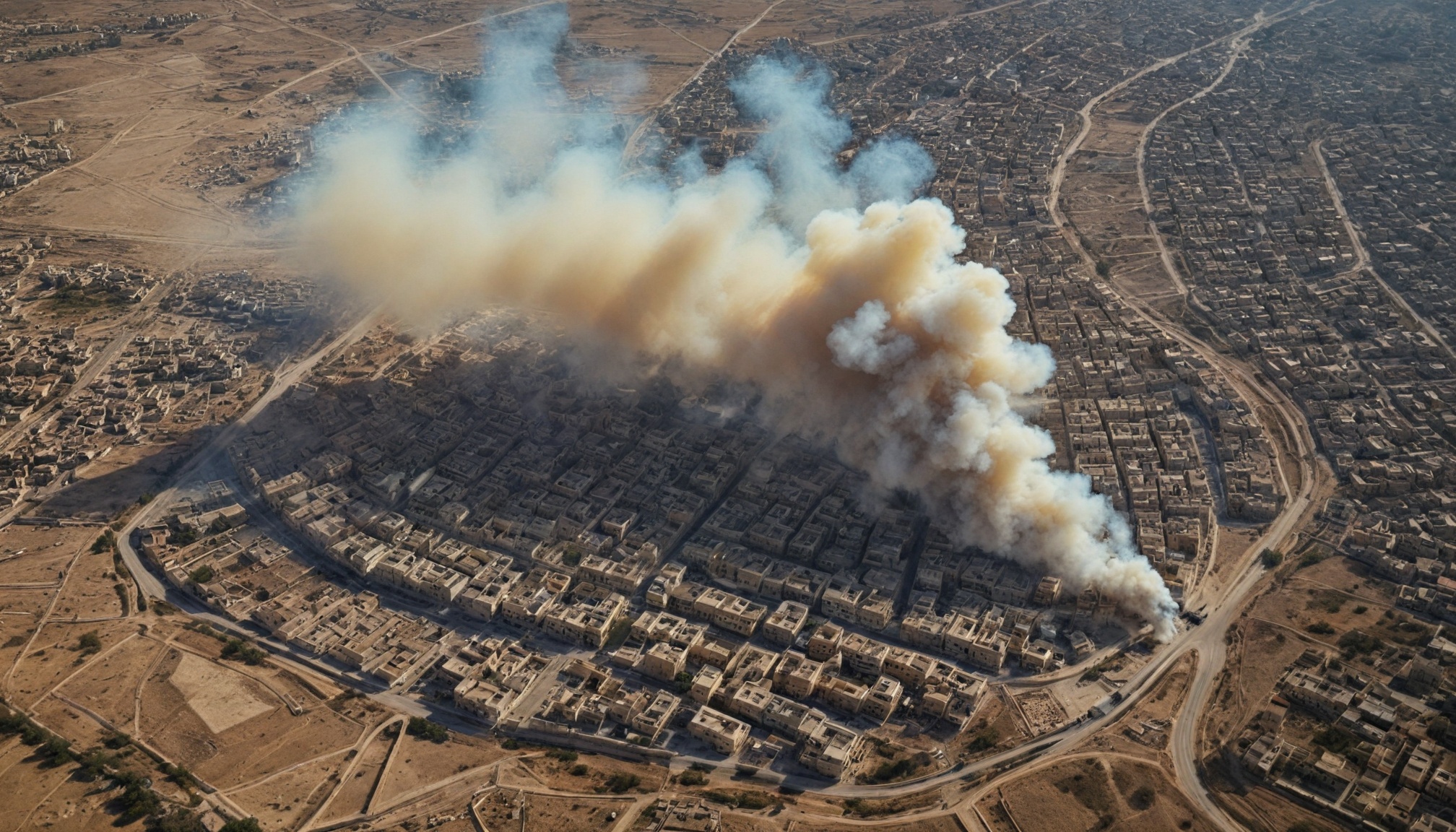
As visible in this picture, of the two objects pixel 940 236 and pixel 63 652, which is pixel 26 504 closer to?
pixel 63 652

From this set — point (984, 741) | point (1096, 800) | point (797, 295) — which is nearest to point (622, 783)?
point (984, 741)

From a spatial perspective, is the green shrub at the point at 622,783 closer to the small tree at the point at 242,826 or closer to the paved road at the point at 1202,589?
the small tree at the point at 242,826

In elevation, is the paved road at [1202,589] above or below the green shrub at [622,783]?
above

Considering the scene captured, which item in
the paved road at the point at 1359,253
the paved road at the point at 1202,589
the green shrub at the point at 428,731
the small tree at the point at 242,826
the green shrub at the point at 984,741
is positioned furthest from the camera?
the paved road at the point at 1359,253

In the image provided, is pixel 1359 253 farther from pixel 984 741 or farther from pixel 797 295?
pixel 984 741

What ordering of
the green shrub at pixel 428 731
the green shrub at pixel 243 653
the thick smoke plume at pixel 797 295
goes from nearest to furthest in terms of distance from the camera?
1. the green shrub at pixel 428 731
2. the green shrub at pixel 243 653
3. the thick smoke plume at pixel 797 295

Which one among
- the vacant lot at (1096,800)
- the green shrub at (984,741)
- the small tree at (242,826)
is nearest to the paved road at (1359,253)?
the vacant lot at (1096,800)

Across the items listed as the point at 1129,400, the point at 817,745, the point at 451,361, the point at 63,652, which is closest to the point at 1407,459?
the point at 1129,400

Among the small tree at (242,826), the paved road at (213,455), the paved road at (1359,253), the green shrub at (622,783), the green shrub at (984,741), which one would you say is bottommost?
the paved road at (213,455)

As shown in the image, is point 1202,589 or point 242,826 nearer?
point 242,826

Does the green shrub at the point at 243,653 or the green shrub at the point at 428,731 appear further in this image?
the green shrub at the point at 243,653
